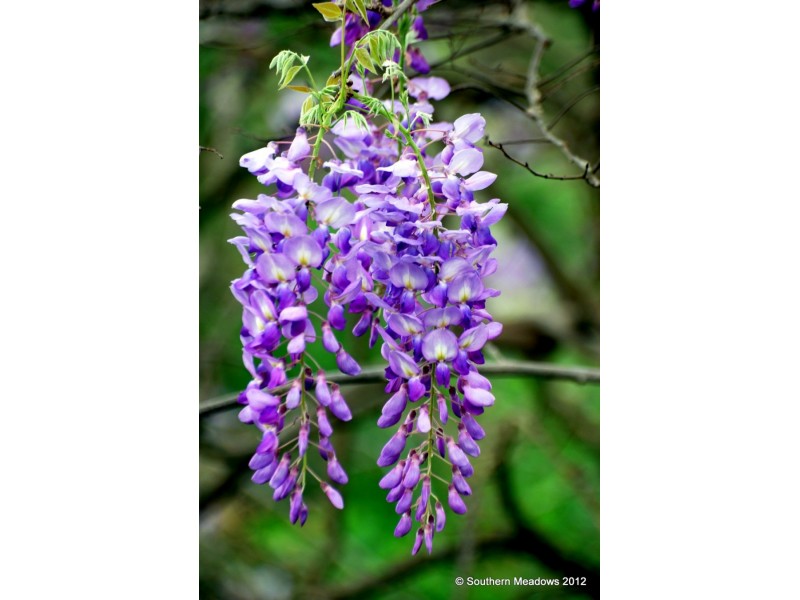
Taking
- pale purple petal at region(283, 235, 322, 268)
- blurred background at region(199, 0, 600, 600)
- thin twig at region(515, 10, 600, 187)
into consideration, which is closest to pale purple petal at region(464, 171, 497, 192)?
pale purple petal at region(283, 235, 322, 268)

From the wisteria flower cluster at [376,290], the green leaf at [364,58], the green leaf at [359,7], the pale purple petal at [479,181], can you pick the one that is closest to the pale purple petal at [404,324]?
the wisteria flower cluster at [376,290]

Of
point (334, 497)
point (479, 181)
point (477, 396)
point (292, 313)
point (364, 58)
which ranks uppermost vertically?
point (364, 58)

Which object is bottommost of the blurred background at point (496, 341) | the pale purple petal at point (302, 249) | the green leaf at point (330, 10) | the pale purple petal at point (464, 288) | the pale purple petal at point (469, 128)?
the blurred background at point (496, 341)

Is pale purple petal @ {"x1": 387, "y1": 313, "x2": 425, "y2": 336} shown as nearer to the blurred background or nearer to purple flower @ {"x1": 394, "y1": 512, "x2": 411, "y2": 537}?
purple flower @ {"x1": 394, "y1": 512, "x2": 411, "y2": 537}

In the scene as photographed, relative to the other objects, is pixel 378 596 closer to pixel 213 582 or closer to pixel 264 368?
pixel 213 582

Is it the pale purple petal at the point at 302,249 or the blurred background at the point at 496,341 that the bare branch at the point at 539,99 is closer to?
the blurred background at the point at 496,341

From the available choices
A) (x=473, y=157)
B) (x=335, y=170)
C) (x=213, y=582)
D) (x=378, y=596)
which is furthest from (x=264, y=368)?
(x=378, y=596)

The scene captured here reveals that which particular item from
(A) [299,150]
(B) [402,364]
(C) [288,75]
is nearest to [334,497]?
(B) [402,364]

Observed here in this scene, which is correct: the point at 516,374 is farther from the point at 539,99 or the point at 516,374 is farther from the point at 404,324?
the point at 404,324
